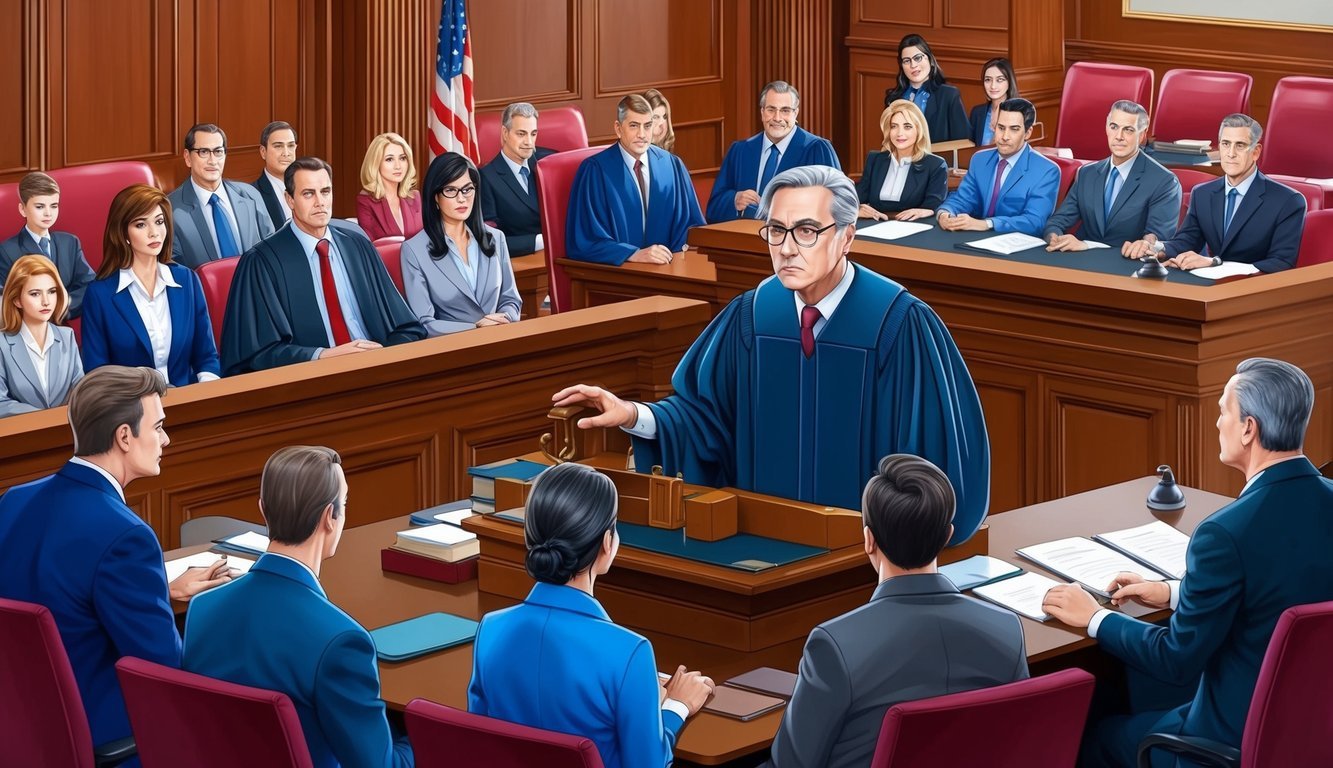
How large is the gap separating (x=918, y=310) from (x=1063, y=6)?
27.3 ft

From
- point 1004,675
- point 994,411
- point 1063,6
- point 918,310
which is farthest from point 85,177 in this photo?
point 1063,6

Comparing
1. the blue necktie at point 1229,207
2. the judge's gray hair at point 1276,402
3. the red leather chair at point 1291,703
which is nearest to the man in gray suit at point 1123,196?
the blue necktie at point 1229,207

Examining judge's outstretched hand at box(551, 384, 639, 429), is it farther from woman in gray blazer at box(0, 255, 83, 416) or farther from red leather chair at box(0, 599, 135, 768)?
woman in gray blazer at box(0, 255, 83, 416)

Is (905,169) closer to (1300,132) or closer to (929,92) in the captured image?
(929,92)

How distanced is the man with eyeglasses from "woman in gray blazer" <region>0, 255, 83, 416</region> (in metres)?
3.78

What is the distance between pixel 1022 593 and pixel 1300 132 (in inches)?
246

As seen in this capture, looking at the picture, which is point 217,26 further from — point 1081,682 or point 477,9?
point 1081,682

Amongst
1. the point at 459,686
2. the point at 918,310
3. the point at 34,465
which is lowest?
the point at 459,686

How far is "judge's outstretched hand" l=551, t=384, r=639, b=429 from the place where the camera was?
4.09 meters

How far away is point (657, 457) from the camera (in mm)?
4391

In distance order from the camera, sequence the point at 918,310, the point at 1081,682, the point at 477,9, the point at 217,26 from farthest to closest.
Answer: the point at 477,9, the point at 217,26, the point at 918,310, the point at 1081,682

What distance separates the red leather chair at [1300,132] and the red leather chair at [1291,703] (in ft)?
21.0

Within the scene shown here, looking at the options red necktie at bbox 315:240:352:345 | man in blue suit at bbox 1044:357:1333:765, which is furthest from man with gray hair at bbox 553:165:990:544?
red necktie at bbox 315:240:352:345

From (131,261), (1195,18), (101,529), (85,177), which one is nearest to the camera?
(101,529)
